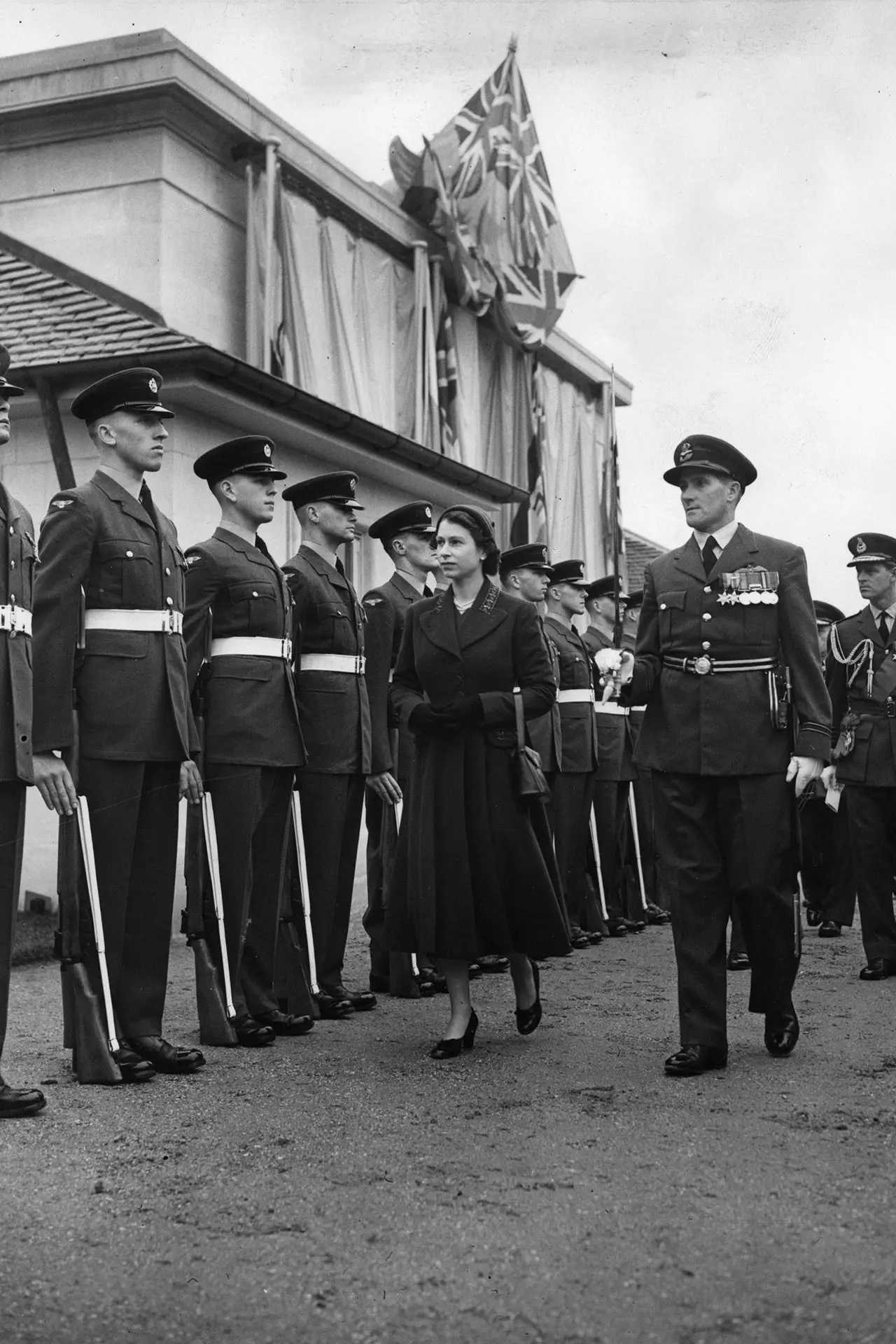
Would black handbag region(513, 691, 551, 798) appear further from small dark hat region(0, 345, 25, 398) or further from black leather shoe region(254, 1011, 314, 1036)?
small dark hat region(0, 345, 25, 398)

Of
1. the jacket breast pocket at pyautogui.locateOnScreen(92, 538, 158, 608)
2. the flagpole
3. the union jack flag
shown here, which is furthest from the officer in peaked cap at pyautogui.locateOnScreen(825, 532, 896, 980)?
the union jack flag

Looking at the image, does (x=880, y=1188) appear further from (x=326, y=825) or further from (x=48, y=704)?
(x=326, y=825)

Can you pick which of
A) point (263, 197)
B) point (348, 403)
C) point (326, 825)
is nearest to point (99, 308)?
point (263, 197)

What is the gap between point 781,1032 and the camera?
5.86m

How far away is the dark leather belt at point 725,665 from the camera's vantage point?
19.3 feet

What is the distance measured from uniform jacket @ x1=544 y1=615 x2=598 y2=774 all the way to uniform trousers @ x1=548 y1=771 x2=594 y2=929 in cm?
10

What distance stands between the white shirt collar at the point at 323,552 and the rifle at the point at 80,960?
188cm

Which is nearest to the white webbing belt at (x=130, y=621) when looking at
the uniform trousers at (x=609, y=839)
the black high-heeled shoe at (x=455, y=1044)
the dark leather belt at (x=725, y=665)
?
the black high-heeled shoe at (x=455, y=1044)

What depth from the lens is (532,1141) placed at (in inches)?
176

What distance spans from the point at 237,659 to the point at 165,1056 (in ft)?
5.31

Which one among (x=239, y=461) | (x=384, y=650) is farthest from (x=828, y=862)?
(x=239, y=461)

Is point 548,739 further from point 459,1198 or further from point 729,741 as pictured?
point 459,1198

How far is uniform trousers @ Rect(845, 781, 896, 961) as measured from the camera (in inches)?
327

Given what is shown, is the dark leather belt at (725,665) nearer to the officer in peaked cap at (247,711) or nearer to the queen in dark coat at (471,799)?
the queen in dark coat at (471,799)
